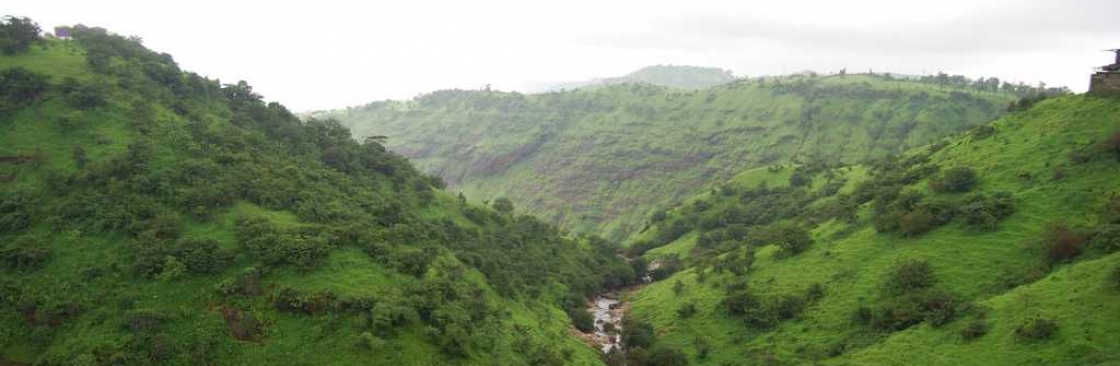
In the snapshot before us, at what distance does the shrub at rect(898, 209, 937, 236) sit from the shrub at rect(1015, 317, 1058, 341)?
21.8 m

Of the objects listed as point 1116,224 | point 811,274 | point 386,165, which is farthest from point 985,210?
point 386,165

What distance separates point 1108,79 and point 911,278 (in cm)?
3415

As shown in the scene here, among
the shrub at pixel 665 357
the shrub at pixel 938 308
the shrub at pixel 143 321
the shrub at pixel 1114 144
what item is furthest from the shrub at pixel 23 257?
the shrub at pixel 1114 144

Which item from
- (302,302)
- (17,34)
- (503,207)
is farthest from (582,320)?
(17,34)

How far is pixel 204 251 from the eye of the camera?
171ft

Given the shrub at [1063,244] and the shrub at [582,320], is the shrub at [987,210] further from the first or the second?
the shrub at [582,320]

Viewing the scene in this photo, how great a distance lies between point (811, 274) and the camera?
73.7 m

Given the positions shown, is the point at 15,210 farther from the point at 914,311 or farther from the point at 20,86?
the point at 914,311

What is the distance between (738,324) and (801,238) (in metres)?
16.6

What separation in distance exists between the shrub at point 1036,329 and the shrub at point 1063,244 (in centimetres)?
1095

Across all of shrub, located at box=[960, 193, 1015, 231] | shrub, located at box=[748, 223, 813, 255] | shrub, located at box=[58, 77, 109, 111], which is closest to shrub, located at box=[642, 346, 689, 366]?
shrub, located at box=[748, 223, 813, 255]

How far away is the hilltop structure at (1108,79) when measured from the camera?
69938mm

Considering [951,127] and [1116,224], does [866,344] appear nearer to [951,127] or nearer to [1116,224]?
[1116,224]

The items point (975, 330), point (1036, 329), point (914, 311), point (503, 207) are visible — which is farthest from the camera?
point (503, 207)
